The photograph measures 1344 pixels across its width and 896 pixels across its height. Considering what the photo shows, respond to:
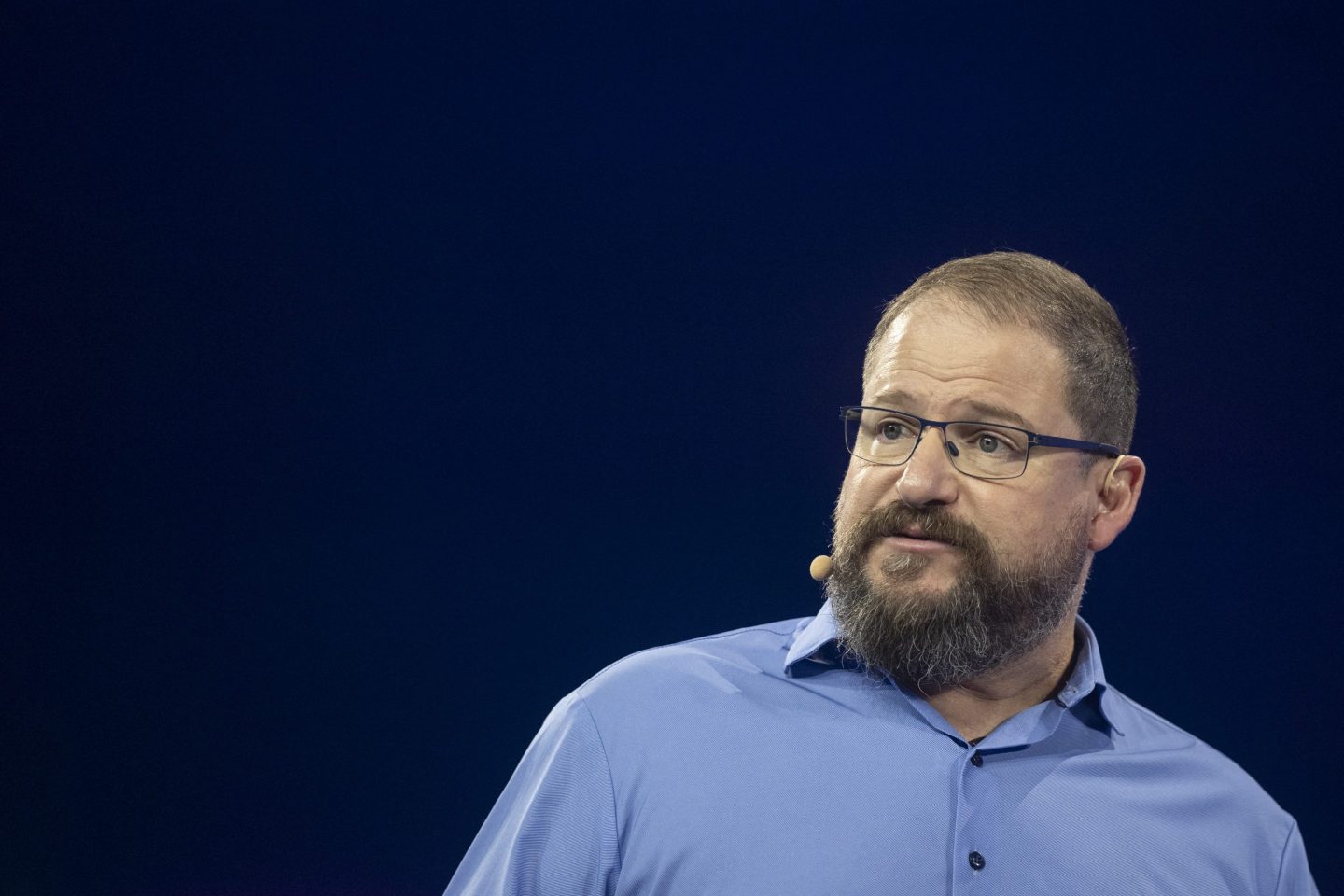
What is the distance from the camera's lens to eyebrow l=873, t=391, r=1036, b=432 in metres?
1.60

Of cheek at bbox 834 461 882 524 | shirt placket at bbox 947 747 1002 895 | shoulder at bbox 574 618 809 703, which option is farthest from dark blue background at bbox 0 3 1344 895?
shirt placket at bbox 947 747 1002 895

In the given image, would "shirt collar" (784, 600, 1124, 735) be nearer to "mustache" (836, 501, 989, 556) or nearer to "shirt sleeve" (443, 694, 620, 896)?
"mustache" (836, 501, 989, 556)

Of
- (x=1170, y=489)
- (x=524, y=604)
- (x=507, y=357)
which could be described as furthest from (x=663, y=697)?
(x=1170, y=489)

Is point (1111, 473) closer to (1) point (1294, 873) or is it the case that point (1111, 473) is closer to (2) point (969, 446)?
(2) point (969, 446)

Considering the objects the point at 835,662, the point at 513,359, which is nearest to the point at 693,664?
the point at 835,662

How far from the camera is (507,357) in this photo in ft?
8.32

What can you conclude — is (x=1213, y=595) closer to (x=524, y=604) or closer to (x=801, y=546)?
(x=801, y=546)

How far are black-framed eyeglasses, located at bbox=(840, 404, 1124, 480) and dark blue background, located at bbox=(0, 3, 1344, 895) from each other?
965mm

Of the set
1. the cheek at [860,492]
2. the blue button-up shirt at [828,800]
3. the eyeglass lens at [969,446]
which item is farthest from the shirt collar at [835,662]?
the eyeglass lens at [969,446]

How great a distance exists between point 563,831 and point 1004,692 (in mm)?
692

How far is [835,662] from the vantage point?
1645 millimetres

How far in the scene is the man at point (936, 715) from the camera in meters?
1.44

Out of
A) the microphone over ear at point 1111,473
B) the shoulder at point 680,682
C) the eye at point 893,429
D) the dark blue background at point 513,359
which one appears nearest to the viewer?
the shoulder at point 680,682

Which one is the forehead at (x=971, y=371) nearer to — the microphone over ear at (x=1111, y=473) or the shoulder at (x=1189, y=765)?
the microphone over ear at (x=1111, y=473)
